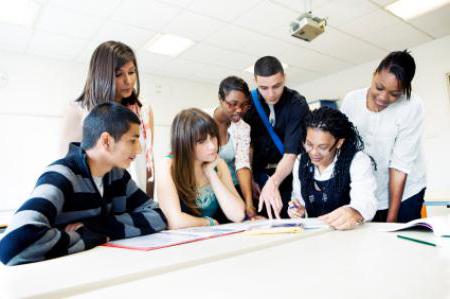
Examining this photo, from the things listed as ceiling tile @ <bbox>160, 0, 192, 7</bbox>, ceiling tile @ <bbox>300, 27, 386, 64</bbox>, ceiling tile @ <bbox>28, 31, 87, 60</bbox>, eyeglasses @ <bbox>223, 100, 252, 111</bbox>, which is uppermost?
ceiling tile @ <bbox>300, 27, 386, 64</bbox>

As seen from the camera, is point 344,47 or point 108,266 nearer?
point 108,266

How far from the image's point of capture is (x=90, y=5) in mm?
2908

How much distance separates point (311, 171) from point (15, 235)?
112cm

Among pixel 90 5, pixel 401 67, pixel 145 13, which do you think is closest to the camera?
pixel 401 67

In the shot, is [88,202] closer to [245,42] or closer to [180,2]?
[180,2]

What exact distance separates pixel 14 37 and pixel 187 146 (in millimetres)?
3161

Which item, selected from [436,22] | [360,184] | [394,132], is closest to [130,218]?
[360,184]

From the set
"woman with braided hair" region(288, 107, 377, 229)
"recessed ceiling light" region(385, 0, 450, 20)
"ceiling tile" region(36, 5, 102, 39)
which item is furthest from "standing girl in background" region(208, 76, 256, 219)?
"recessed ceiling light" region(385, 0, 450, 20)

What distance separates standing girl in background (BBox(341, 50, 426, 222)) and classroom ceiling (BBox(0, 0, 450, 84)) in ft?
6.58

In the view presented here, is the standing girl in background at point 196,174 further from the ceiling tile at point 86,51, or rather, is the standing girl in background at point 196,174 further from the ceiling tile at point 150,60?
the ceiling tile at point 150,60

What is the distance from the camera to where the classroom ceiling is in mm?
3086

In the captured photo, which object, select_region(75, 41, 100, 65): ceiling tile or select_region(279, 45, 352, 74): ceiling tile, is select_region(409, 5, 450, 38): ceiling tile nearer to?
select_region(279, 45, 352, 74): ceiling tile

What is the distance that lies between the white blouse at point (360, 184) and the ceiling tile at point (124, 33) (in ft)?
9.02

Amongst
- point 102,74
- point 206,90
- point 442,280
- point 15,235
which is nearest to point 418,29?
point 206,90
